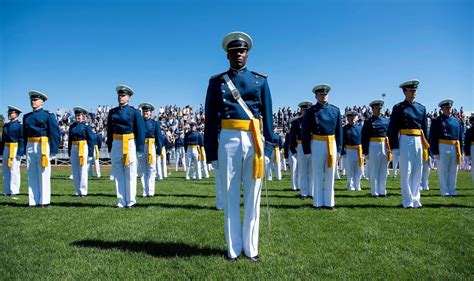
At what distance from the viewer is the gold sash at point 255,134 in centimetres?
559

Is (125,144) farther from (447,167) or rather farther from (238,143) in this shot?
(447,167)

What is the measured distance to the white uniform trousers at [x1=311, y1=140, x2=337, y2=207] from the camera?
32.7 feet

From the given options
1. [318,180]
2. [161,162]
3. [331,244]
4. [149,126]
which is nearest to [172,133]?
[161,162]

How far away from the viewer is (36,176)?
1092cm

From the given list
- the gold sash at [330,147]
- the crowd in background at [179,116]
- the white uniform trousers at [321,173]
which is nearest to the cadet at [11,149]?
the white uniform trousers at [321,173]

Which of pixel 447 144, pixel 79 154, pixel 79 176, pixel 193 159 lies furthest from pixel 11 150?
pixel 447 144

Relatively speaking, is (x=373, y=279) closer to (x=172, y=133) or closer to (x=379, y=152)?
(x=379, y=152)

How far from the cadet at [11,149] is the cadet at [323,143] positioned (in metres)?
9.84

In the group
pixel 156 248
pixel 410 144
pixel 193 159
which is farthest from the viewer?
pixel 193 159

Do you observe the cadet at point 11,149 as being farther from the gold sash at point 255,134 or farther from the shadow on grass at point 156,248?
the gold sash at point 255,134

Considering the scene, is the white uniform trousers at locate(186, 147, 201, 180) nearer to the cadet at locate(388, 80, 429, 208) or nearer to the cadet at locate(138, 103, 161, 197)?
the cadet at locate(138, 103, 161, 197)

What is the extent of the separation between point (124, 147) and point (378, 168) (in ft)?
26.6

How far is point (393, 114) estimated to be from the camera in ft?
34.3

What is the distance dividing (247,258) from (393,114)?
264 inches
